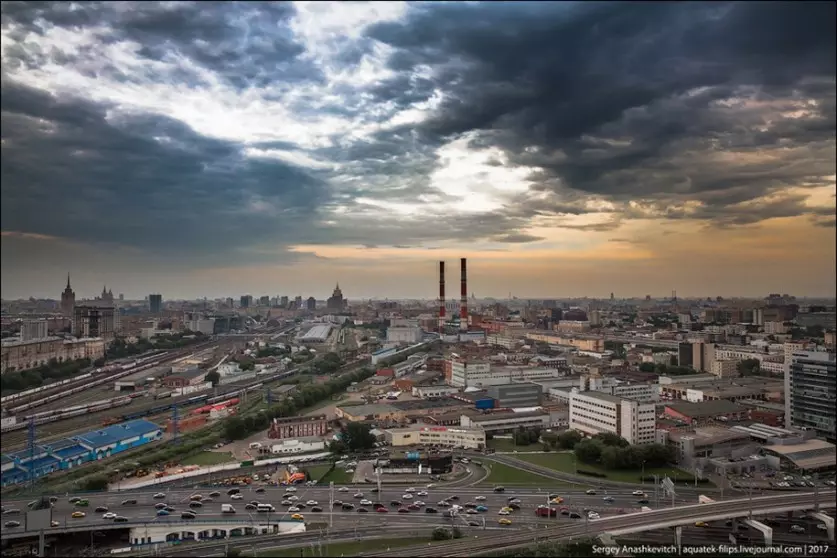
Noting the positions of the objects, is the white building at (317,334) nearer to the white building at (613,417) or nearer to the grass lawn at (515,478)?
the white building at (613,417)

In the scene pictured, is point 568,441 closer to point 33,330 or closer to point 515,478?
point 515,478

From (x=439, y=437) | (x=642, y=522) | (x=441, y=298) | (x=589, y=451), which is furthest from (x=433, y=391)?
(x=441, y=298)

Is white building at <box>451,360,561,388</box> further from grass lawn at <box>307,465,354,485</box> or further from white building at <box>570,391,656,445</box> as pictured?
grass lawn at <box>307,465,354,485</box>

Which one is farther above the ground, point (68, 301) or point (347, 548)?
point (68, 301)

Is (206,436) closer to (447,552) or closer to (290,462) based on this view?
(290,462)

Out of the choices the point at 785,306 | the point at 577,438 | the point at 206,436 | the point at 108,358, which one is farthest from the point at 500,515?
the point at 785,306

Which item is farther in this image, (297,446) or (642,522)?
(297,446)
